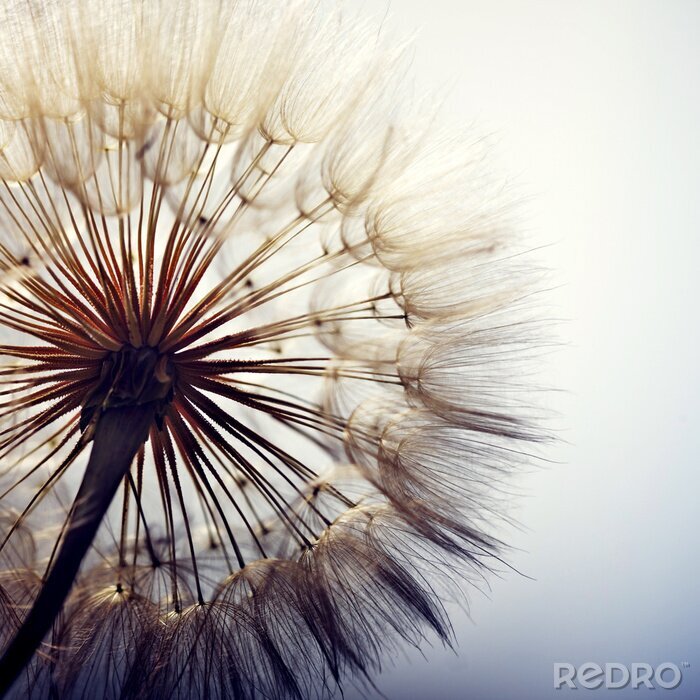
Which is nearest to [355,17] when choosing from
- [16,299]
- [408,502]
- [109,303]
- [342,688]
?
[109,303]

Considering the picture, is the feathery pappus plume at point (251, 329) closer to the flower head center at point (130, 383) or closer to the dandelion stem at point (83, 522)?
the flower head center at point (130, 383)

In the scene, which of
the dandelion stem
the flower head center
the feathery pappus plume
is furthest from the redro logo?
the dandelion stem

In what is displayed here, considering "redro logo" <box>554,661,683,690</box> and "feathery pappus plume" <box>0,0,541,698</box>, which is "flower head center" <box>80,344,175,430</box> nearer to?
"feathery pappus plume" <box>0,0,541,698</box>

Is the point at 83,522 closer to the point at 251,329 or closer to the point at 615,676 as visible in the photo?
the point at 251,329

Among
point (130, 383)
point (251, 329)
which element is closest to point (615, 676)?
point (251, 329)

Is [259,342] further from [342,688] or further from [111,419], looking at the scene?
[342,688]

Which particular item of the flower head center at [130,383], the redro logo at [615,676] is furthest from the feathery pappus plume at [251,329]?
the redro logo at [615,676]
